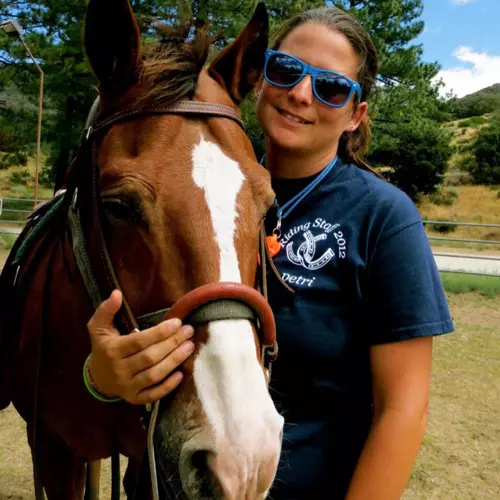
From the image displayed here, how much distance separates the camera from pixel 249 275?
4.88ft

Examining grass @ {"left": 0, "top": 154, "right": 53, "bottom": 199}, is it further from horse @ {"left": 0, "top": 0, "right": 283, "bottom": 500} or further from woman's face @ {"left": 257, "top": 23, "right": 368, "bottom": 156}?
woman's face @ {"left": 257, "top": 23, "right": 368, "bottom": 156}

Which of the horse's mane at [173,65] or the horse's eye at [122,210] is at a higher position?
the horse's mane at [173,65]

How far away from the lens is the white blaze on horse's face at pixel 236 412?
119cm

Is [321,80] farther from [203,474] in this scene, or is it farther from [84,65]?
[84,65]

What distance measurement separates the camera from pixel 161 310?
137cm

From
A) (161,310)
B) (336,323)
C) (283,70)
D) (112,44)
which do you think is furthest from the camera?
(283,70)

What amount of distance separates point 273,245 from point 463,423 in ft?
14.8

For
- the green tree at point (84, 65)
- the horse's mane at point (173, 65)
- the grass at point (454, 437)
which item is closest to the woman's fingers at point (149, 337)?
the horse's mane at point (173, 65)

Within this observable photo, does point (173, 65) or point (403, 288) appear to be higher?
point (173, 65)

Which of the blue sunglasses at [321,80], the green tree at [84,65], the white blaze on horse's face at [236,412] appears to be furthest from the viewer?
the green tree at [84,65]

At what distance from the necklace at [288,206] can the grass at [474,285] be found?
969 cm

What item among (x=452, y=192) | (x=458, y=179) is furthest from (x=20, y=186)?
(x=458, y=179)

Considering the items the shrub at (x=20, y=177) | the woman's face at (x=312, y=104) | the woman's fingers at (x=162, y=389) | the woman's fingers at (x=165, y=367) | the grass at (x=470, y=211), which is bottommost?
the shrub at (x=20, y=177)

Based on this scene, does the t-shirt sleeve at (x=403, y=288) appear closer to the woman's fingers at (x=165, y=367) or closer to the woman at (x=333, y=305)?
the woman at (x=333, y=305)
